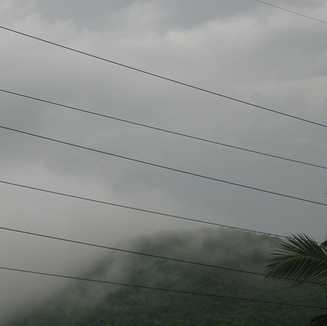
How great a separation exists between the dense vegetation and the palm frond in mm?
134942

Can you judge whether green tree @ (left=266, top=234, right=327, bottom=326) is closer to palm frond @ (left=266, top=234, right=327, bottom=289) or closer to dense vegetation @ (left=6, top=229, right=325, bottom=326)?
palm frond @ (left=266, top=234, right=327, bottom=289)

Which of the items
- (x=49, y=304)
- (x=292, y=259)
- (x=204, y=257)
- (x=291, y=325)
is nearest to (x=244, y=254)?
(x=204, y=257)

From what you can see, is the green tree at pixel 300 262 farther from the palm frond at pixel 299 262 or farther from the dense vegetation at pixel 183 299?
the dense vegetation at pixel 183 299

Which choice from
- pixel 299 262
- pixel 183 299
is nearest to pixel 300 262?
pixel 299 262

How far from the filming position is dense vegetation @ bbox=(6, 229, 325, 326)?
14862 cm

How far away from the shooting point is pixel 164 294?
166 m

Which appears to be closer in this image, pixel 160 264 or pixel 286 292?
pixel 286 292

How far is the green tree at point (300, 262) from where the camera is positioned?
1441 cm

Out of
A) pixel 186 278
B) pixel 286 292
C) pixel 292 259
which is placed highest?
pixel 186 278

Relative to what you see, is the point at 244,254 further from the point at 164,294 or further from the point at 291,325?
the point at 291,325

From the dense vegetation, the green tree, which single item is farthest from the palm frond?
the dense vegetation

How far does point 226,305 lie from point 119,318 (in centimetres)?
3035

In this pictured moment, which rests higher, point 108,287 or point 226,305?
point 108,287

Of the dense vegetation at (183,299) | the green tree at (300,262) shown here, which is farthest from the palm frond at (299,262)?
the dense vegetation at (183,299)
